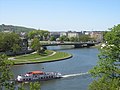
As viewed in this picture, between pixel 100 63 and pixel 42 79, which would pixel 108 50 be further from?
pixel 42 79

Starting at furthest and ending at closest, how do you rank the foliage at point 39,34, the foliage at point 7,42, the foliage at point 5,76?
the foliage at point 39,34 < the foliage at point 7,42 < the foliage at point 5,76

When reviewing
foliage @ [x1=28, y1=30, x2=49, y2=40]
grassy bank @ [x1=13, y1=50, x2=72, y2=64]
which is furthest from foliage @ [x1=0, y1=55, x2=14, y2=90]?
foliage @ [x1=28, y1=30, x2=49, y2=40]

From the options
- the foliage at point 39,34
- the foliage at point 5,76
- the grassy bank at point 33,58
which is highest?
the foliage at point 5,76

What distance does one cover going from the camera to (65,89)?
33438 millimetres

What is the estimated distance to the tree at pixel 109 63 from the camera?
46.6ft

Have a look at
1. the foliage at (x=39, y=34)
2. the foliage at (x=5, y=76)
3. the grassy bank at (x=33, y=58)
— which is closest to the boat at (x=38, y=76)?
the grassy bank at (x=33, y=58)

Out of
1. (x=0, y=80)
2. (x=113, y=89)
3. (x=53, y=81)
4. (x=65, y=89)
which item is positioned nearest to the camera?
(x=0, y=80)

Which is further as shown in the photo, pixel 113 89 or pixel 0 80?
pixel 113 89

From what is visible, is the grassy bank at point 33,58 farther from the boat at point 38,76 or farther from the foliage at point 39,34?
the foliage at point 39,34

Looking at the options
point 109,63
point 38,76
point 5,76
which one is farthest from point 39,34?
point 5,76

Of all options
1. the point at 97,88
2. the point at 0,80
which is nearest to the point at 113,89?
the point at 97,88

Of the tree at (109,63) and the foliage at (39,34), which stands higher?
the tree at (109,63)

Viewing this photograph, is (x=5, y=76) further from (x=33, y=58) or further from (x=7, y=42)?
(x=7, y=42)

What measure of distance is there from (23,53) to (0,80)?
65.4 m
